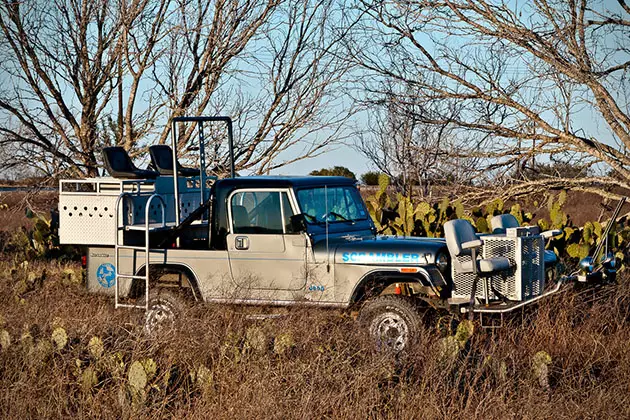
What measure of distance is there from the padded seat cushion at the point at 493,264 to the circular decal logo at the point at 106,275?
3630 mm

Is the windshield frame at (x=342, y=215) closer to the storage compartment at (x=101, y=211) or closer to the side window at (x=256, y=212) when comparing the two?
the side window at (x=256, y=212)

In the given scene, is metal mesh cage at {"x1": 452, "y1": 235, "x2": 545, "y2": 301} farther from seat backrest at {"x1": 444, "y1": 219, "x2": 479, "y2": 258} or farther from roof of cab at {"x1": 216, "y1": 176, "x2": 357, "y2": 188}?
roof of cab at {"x1": 216, "y1": 176, "x2": 357, "y2": 188}

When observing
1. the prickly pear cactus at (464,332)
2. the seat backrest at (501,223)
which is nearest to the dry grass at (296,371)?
the prickly pear cactus at (464,332)

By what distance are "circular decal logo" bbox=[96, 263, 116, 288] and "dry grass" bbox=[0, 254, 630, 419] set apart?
1024mm

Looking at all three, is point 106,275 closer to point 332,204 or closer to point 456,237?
point 332,204

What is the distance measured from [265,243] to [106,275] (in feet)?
5.72

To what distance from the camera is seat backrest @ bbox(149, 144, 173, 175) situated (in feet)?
35.2

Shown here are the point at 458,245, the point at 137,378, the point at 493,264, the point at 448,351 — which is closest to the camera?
the point at 137,378

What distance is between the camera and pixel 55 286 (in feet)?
34.5

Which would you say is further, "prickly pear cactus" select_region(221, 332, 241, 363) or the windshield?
the windshield

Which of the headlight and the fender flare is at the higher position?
the headlight

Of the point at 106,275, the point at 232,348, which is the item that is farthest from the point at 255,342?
the point at 106,275

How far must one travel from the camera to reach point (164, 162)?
1085cm

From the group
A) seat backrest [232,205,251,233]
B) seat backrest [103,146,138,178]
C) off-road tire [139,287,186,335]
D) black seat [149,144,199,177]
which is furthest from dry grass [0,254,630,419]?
black seat [149,144,199,177]
